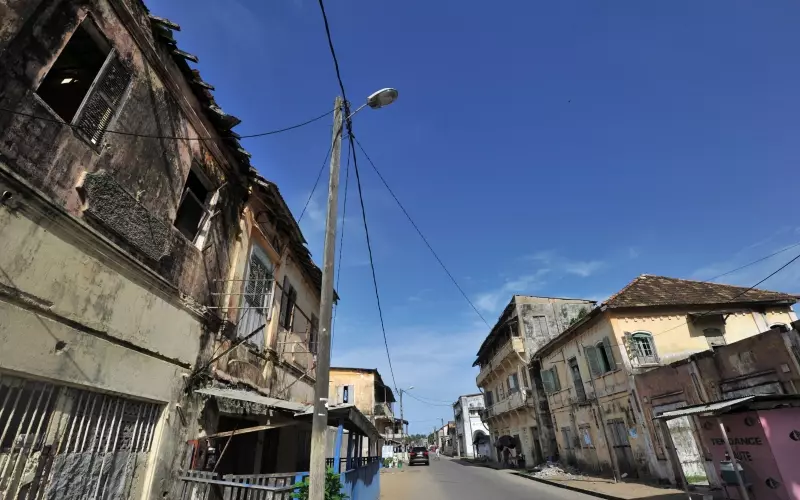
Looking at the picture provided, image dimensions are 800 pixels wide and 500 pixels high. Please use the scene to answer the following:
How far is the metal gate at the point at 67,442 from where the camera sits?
4082 millimetres

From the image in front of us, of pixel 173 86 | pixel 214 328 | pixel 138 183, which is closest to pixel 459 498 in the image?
pixel 214 328

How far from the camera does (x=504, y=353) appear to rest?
31.0 metres

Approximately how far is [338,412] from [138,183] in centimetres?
546

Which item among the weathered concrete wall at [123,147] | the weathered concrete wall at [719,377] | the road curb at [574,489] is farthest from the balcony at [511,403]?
the weathered concrete wall at [123,147]

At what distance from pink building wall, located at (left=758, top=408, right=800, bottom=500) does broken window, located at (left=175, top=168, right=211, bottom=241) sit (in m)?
12.3

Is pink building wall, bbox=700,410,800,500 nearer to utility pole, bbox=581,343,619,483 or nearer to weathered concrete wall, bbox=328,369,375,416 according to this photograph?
utility pole, bbox=581,343,619,483

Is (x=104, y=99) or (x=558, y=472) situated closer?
(x=104, y=99)

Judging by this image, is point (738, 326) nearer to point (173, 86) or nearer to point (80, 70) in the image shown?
point (173, 86)

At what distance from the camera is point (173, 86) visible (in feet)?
23.0

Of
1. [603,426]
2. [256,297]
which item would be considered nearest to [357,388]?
[603,426]

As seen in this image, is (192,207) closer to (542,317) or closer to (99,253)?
(99,253)

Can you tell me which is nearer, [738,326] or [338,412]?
[338,412]

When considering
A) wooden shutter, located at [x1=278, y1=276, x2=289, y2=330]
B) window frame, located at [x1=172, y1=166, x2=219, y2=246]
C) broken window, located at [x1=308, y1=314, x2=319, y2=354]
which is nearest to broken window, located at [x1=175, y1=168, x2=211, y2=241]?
window frame, located at [x1=172, y1=166, x2=219, y2=246]

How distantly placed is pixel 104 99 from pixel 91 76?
2.04ft
